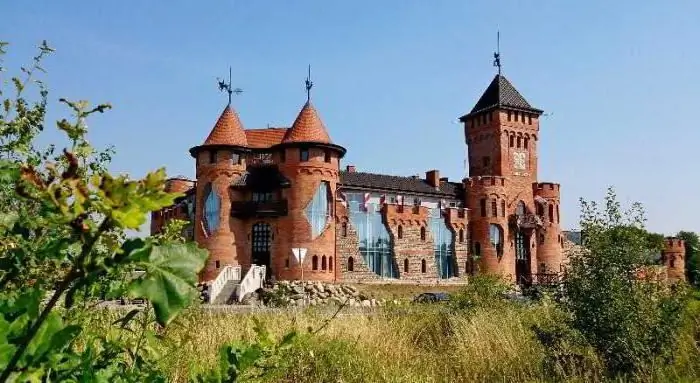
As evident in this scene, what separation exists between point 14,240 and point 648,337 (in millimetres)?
8945

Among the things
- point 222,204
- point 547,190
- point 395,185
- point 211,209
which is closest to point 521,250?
point 547,190

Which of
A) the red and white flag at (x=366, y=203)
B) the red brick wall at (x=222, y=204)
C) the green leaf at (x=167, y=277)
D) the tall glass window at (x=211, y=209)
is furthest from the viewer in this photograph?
the red and white flag at (x=366, y=203)

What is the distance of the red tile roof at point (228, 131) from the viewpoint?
38500 mm

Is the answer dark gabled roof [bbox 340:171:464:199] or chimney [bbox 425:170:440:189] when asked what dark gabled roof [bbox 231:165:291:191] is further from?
chimney [bbox 425:170:440:189]

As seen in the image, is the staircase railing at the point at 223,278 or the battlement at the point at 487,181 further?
the battlement at the point at 487,181

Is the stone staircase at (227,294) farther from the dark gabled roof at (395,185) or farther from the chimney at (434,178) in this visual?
the chimney at (434,178)

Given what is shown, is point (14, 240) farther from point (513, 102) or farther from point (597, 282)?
point (513, 102)

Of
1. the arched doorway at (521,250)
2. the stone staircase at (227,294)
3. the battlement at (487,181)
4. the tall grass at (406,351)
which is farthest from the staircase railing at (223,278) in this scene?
the tall grass at (406,351)

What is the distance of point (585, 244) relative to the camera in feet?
33.2

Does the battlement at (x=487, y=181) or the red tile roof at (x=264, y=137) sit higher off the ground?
the red tile roof at (x=264, y=137)

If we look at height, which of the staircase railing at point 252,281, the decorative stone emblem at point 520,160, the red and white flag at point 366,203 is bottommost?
the staircase railing at point 252,281

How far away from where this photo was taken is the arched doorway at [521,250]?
46.2m

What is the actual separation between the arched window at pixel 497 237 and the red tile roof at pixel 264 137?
16.8 m

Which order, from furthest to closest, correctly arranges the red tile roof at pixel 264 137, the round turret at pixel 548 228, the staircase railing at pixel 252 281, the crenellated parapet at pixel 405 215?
the round turret at pixel 548 228
the red tile roof at pixel 264 137
the crenellated parapet at pixel 405 215
the staircase railing at pixel 252 281
